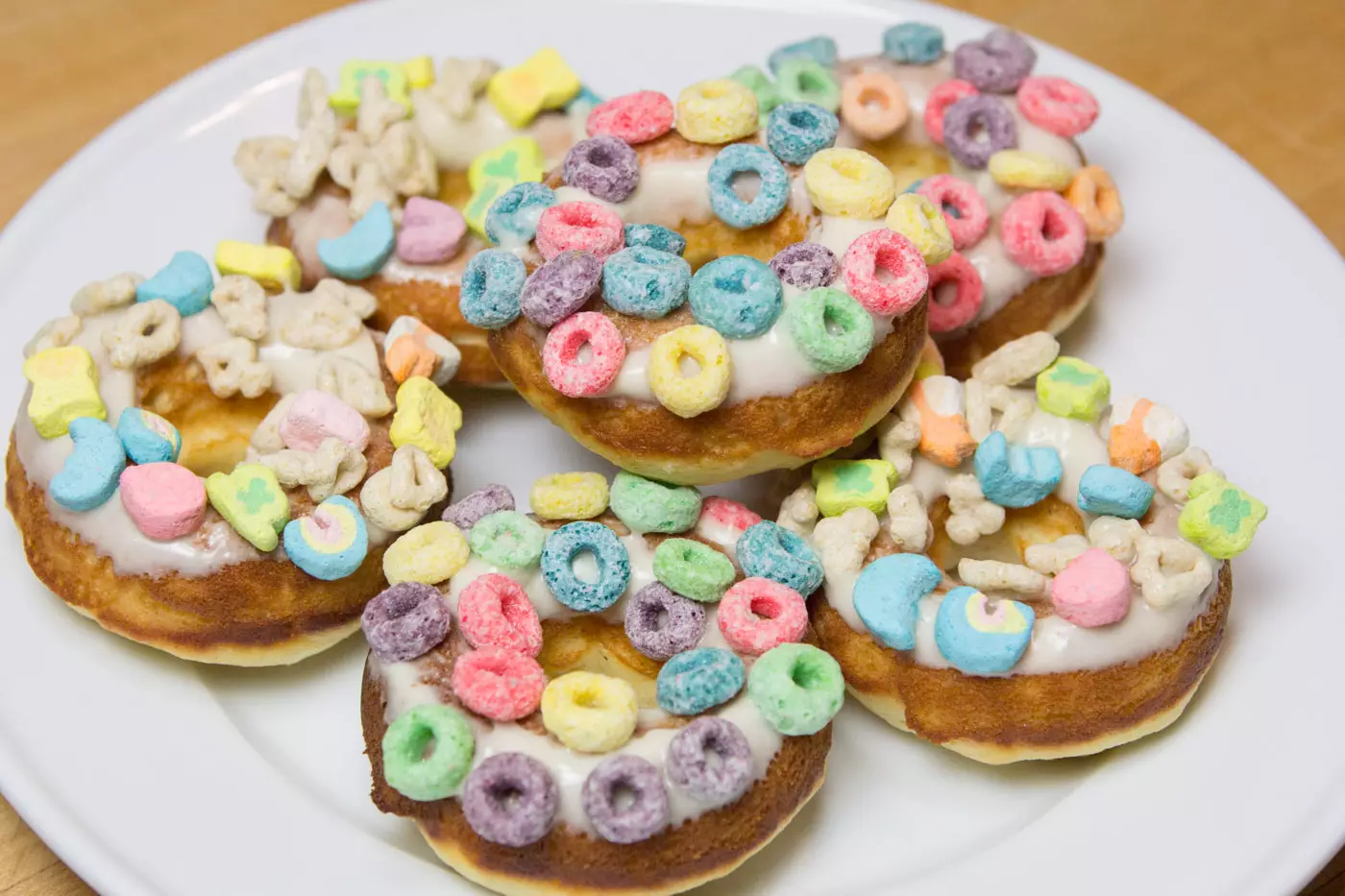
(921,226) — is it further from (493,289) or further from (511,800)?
(511,800)

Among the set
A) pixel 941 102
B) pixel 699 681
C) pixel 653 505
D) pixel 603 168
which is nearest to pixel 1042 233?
pixel 941 102

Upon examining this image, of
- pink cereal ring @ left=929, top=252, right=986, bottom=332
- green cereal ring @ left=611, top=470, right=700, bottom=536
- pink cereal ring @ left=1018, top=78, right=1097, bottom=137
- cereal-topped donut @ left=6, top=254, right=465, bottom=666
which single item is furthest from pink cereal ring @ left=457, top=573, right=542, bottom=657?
pink cereal ring @ left=1018, top=78, right=1097, bottom=137

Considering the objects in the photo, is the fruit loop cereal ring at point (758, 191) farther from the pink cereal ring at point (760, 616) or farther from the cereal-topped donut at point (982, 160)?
the pink cereal ring at point (760, 616)

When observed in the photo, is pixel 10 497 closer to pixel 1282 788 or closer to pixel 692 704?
pixel 692 704

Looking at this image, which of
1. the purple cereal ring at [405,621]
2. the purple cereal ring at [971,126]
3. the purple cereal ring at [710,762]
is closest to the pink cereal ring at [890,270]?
the purple cereal ring at [971,126]

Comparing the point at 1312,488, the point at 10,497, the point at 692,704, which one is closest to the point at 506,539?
the point at 692,704

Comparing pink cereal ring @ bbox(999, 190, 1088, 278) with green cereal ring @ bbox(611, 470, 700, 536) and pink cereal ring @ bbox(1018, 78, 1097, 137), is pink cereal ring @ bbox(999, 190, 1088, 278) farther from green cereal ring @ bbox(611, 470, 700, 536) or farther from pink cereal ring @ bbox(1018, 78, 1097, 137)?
Result: green cereal ring @ bbox(611, 470, 700, 536)

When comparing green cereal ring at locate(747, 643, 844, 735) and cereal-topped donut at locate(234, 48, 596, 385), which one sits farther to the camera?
cereal-topped donut at locate(234, 48, 596, 385)
